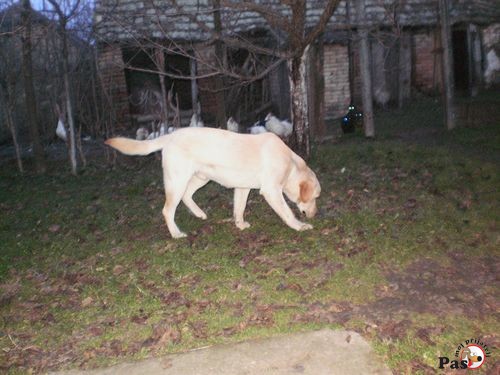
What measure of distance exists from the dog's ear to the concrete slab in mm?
2630

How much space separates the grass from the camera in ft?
12.0

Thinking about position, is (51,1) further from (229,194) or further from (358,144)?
(358,144)

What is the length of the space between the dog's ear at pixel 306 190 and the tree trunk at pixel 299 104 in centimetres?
298

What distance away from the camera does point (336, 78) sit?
16.6 m

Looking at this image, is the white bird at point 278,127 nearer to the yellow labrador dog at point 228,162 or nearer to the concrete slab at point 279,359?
the yellow labrador dog at point 228,162

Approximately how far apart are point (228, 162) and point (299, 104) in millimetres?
3320

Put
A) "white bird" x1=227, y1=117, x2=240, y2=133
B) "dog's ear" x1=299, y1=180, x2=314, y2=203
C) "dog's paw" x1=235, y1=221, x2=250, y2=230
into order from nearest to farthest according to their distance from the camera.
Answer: "dog's ear" x1=299, y1=180, x2=314, y2=203 → "dog's paw" x1=235, y1=221, x2=250, y2=230 → "white bird" x1=227, y1=117, x2=240, y2=133

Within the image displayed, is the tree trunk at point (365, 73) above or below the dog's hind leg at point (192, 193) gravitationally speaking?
above

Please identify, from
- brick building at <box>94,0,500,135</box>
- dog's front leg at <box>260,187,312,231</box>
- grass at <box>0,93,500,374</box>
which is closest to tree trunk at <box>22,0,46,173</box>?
grass at <box>0,93,500,374</box>

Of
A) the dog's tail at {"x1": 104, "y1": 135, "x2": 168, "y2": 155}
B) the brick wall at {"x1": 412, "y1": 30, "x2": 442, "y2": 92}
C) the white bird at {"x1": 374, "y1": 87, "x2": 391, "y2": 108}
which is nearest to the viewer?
the dog's tail at {"x1": 104, "y1": 135, "x2": 168, "y2": 155}

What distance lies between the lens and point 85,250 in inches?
233

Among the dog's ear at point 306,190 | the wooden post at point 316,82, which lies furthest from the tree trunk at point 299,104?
the dog's ear at point 306,190

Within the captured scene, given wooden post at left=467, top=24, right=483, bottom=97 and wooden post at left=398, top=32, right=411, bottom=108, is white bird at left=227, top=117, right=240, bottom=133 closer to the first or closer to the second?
wooden post at left=398, top=32, right=411, bottom=108

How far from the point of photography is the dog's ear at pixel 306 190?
19.6 ft
